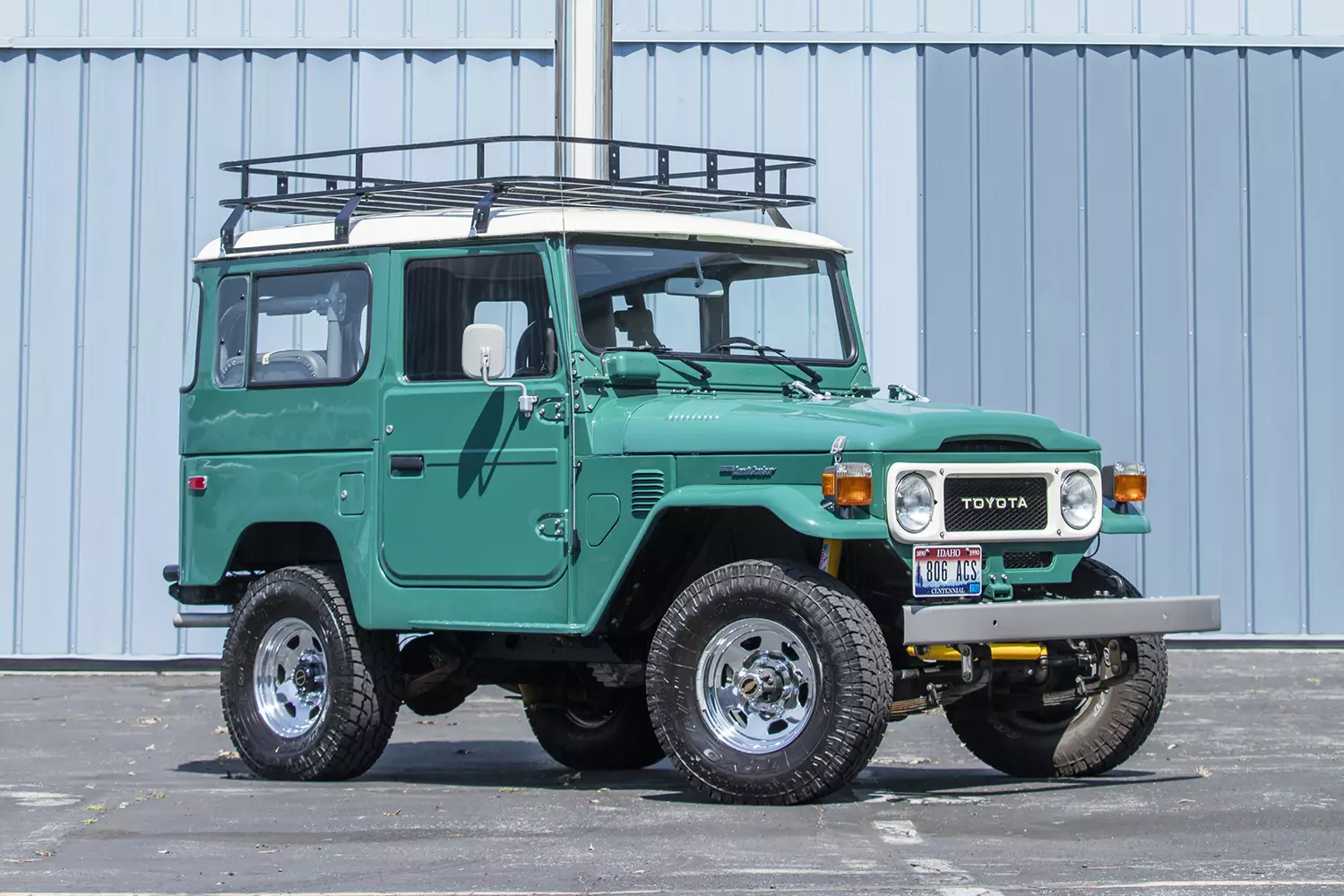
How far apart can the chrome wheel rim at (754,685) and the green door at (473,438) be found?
0.99 m

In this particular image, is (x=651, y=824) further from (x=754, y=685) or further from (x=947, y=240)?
(x=947, y=240)

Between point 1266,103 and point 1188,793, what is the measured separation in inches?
374

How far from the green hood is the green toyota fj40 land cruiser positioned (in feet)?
0.06

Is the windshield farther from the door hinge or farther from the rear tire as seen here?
the rear tire

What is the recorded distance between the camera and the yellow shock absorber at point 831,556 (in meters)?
8.65

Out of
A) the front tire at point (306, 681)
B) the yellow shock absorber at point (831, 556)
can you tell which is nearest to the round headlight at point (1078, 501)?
the yellow shock absorber at point (831, 556)

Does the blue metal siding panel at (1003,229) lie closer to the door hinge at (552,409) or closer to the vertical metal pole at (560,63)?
the vertical metal pole at (560,63)

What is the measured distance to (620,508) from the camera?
9.01m

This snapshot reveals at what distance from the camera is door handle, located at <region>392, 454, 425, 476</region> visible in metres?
9.69

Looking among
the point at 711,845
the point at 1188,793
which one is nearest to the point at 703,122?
the point at 1188,793

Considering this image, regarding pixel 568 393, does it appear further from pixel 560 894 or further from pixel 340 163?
pixel 340 163

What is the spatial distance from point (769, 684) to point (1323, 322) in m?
9.81

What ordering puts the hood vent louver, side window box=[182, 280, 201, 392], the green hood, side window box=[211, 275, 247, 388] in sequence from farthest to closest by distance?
side window box=[182, 280, 201, 392] → side window box=[211, 275, 247, 388] → the hood vent louver → the green hood

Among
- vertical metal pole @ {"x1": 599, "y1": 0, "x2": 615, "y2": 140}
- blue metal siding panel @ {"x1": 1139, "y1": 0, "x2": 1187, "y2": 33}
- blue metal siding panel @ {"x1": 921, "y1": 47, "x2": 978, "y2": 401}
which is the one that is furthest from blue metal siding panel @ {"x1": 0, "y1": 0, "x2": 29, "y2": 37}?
blue metal siding panel @ {"x1": 1139, "y1": 0, "x2": 1187, "y2": 33}
